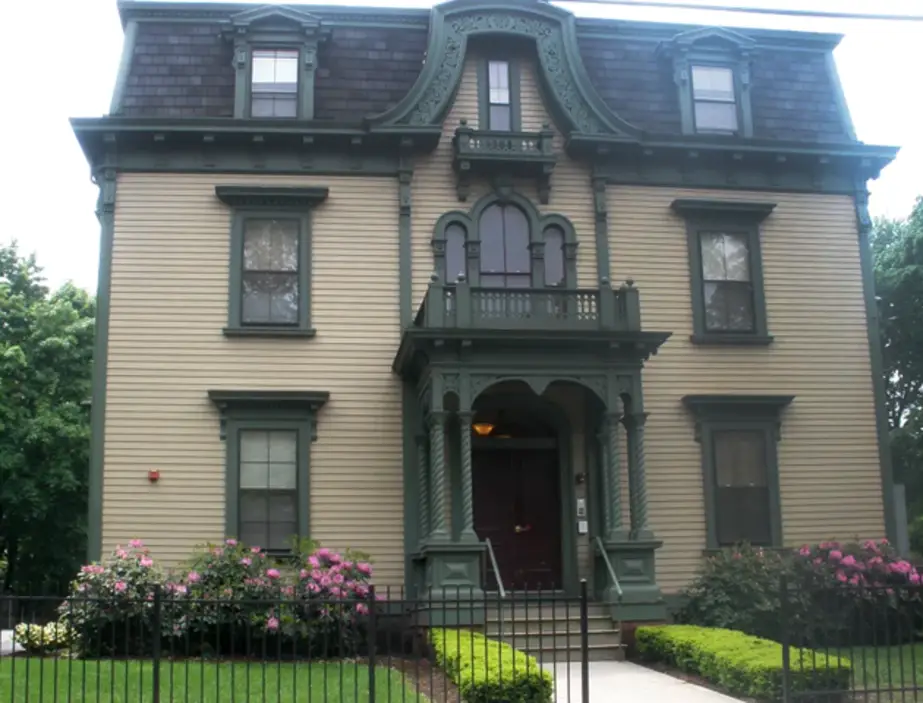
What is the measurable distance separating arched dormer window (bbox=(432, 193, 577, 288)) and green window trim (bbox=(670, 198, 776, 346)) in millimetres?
2115

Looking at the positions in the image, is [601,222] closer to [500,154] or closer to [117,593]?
[500,154]

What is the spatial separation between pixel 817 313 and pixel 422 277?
6.91 metres

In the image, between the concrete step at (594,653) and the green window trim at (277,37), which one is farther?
the green window trim at (277,37)

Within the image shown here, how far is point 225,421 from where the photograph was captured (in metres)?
17.7

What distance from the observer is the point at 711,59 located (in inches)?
804

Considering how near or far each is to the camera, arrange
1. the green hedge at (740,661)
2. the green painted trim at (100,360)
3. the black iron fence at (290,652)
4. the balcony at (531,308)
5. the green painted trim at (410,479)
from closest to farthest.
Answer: the black iron fence at (290,652) < the green hedge at (740,661) < the balcony at (531,308) < the green painted trim at (100,360) < the green painted trim at (410,479)

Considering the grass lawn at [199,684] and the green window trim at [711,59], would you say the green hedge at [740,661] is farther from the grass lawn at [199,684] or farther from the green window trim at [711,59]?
the green window trim at [711,59]

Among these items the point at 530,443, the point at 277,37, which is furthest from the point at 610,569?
the point at 277,37

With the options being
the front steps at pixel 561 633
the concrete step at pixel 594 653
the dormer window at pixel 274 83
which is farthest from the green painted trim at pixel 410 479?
the dormer window at pixel 274 83

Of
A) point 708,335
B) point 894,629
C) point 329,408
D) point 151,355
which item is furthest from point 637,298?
point 151,355

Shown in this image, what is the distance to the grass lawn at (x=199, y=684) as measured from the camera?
11273 millimetres

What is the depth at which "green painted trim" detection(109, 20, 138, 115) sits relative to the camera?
61.2 feet

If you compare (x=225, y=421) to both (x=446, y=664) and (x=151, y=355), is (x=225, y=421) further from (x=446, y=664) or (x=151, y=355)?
(x=446, y=664)

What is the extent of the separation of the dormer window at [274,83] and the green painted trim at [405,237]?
218 cm
